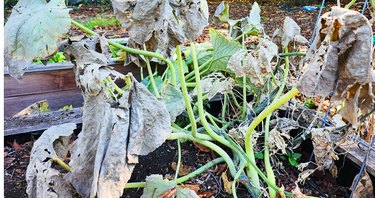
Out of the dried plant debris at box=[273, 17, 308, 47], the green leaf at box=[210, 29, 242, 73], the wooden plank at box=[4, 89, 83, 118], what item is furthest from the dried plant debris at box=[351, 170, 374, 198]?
the wooden plank at box=[4, 89, 83, 118]

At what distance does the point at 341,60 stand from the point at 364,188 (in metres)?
0.61

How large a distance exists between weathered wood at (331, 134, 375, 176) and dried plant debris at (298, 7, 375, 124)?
553 millimetres

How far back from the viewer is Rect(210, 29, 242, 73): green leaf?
1481mm

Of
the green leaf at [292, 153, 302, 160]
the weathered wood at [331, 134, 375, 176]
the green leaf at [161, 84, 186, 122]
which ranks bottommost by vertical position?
the green leaf at [292, 153, 302, 160]

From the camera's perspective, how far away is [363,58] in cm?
71

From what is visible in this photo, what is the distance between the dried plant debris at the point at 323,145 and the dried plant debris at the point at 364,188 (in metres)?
0.10

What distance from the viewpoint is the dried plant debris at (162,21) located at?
0.96 meters

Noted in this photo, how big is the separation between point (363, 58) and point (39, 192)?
75 centimetres

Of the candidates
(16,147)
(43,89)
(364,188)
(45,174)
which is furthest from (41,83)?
(364,188)

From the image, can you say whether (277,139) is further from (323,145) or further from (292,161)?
(292,161)

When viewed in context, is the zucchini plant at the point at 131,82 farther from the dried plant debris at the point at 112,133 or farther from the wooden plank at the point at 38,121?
the wooden plank at the point at 38,121

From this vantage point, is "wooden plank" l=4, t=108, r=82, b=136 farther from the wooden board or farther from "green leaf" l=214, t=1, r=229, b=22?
"green leaf" l=214, t=1, r=229, b=22

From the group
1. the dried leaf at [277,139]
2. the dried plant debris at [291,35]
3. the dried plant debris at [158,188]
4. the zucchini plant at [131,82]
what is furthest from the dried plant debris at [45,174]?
the dried plant debris at [291,35]

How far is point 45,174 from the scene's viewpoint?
0.96 meters
